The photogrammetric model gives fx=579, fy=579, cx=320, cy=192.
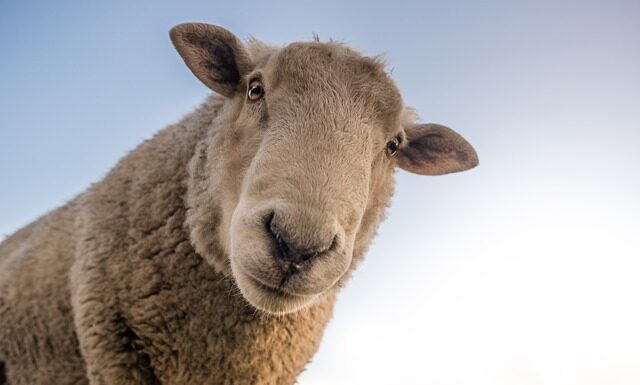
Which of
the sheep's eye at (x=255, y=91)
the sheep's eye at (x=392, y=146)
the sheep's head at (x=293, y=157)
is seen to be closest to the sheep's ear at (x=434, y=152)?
the sheep's head at (x=293, y=157)

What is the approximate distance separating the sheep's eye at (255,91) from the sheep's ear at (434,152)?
1505mm

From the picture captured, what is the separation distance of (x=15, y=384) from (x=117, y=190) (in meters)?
1.57

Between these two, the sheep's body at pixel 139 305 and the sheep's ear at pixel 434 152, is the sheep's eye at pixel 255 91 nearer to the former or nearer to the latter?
the sheep's body at pixel 139 305

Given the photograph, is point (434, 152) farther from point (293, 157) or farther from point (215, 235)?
point (215, 235)

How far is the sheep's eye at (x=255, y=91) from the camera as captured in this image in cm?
409

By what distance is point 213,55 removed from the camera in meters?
4.44

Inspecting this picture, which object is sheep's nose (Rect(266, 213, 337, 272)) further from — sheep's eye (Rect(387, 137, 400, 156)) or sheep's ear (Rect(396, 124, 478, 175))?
sheep's ear (Rect(396, 124, 478, 175))

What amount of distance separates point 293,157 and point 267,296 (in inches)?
32.3

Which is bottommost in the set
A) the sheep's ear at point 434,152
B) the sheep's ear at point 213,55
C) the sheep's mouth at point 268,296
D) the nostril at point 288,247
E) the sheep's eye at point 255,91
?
the sheep's ear at point 434,152

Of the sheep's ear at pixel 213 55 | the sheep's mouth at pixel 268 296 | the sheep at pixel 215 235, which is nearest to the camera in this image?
the sheep's mouth at pixel 268 296

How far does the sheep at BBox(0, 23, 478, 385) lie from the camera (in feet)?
11.0

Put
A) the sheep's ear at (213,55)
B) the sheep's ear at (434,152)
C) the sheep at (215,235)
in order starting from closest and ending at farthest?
the sheep at (215,235) < the sheep's ear at (213,55) < the sheep's ear at (434,152)

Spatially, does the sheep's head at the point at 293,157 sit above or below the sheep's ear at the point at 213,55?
below

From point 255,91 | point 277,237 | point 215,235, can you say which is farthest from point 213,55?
point 277,237
